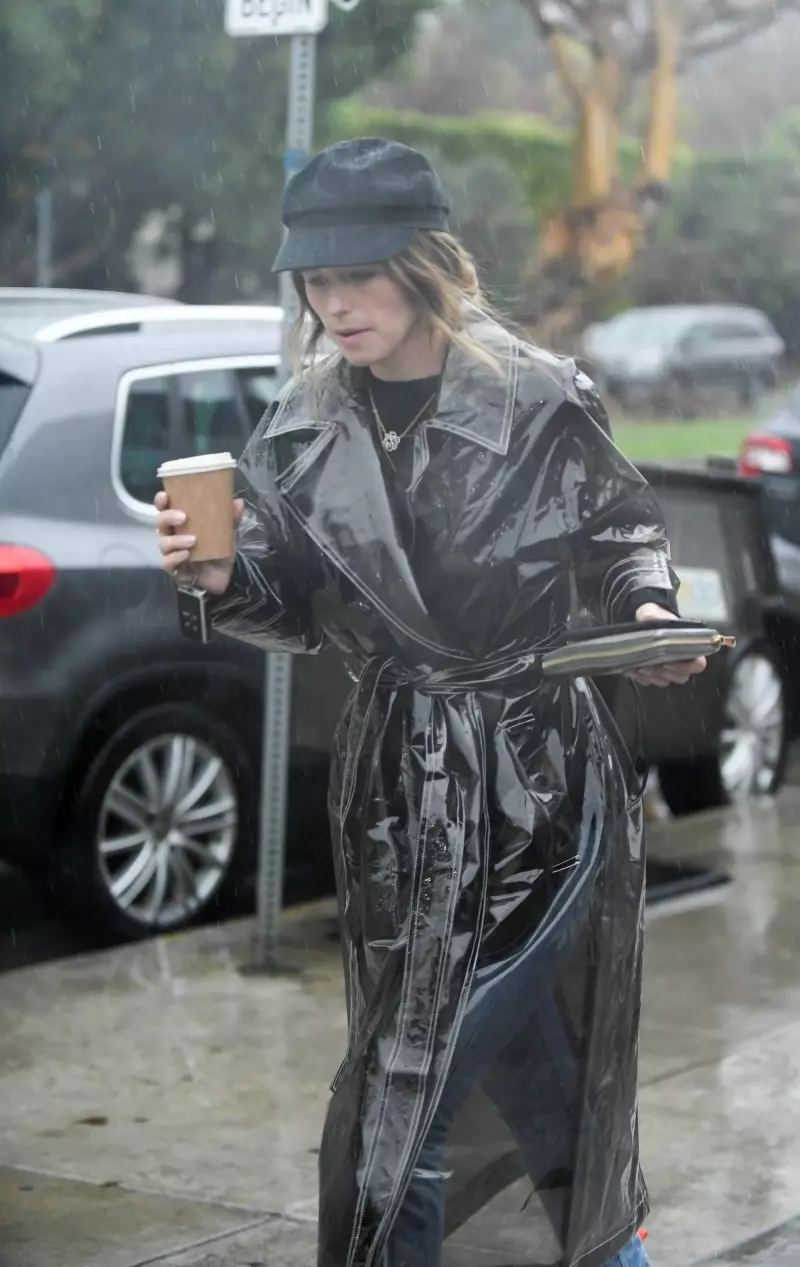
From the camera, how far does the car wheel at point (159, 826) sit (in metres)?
6.11

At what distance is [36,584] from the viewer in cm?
587

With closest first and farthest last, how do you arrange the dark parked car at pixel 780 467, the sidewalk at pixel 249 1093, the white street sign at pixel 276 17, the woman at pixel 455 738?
the woman at pixel 455 738 → the sidewalk at pixel 249 1093 → the white street sign at pixel 276 17 → the dark parked car at pixel 780 467

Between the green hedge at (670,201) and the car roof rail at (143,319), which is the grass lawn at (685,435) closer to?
the green hedge at (670,201)

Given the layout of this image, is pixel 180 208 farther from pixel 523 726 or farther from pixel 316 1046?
pixel 523 726

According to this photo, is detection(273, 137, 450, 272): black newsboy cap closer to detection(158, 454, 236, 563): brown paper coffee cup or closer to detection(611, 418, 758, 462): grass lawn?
detection(158, 454, 236, 563): brown paper coffee cup

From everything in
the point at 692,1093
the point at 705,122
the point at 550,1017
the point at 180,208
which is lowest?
the point at 692,1093

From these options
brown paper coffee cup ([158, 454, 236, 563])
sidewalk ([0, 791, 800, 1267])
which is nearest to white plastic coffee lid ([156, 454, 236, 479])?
brown paper coffee cup ([158, 454, 236, 563])

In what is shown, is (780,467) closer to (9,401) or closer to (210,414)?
(210,414)

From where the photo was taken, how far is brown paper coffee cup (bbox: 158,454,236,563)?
2.88m

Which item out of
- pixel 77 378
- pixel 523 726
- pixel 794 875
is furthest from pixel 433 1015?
pixel 794 875

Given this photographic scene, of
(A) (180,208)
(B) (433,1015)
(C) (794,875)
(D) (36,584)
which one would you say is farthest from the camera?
(A) (180,208)

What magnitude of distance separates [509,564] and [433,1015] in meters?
0.61

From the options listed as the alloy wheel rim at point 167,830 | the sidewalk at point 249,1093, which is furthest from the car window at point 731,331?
the alloy wheel rim at point 167,830

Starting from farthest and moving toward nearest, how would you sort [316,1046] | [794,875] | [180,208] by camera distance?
[180,208], [794,875], [316,1046]
